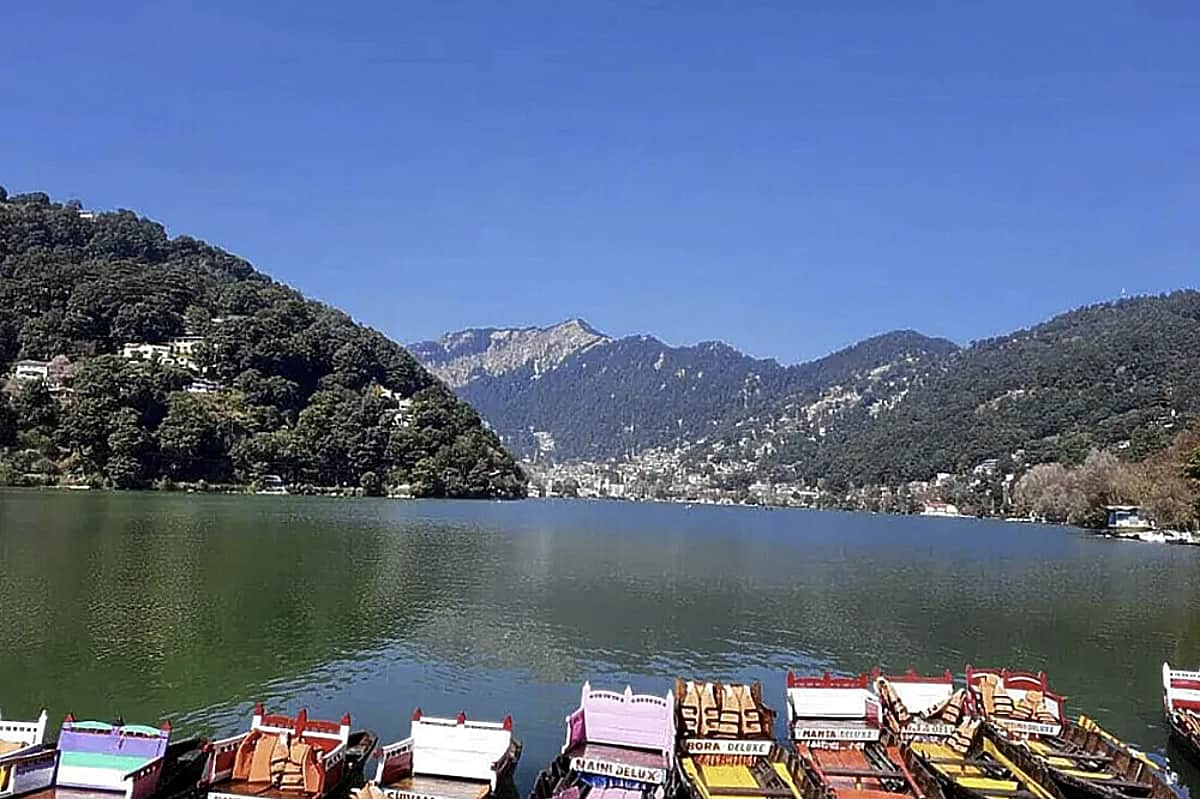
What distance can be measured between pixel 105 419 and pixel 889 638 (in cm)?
11326

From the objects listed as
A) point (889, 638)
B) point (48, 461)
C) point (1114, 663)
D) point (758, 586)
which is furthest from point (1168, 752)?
point (48, 461)

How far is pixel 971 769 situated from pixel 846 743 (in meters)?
2.61

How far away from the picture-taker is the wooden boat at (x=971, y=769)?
1798 centimetres

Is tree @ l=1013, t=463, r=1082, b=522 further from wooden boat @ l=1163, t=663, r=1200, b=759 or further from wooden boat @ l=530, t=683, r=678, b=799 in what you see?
wooden boat @ l=530, t=683, r=678, b=799

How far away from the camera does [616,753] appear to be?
63.7ft

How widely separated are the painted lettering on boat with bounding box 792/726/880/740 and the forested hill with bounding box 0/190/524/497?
11989 cm

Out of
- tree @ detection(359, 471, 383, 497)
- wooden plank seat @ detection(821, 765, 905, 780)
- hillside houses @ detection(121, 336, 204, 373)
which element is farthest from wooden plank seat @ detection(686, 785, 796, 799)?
hillside houses @ detection(121, 336, 204, 373)

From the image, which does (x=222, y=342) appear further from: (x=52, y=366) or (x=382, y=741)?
(x=382, y=741)

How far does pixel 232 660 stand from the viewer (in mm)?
33188

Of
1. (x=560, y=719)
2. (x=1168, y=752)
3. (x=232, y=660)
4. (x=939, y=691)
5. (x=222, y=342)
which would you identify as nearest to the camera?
(x=939, y=691)

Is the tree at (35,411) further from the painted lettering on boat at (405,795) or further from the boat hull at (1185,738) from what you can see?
the boat hull at (1185,738)

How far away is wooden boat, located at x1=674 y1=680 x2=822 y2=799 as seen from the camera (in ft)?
59.1

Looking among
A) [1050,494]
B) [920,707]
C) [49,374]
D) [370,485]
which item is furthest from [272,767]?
[1050,494]

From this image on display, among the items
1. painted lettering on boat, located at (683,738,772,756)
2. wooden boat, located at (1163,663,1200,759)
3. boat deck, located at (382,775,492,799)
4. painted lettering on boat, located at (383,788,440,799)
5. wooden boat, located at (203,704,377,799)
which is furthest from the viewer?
wooden boat, located at (1163,663,1200,759)
